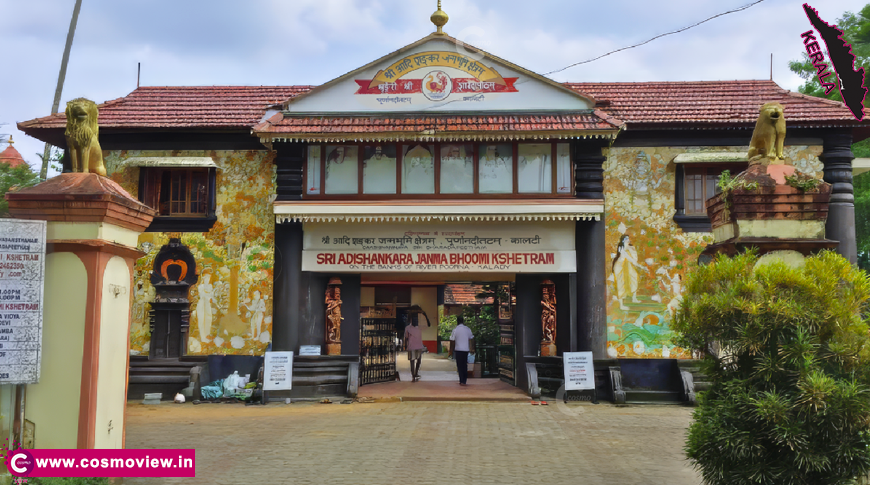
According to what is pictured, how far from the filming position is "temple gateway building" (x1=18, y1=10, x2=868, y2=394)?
50.0 ft

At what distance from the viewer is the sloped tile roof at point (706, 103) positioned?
1525 centimetres

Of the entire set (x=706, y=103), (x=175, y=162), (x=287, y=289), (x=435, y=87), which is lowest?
(x=287, y=289)

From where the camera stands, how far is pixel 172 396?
51.1ft

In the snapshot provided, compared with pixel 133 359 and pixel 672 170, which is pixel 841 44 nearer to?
pixel 672 170

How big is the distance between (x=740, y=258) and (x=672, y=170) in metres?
9.31

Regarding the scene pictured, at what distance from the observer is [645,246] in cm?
1550

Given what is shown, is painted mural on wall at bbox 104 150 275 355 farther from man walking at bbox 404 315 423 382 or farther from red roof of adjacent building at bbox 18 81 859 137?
man walking at bbox 404 315 423 382

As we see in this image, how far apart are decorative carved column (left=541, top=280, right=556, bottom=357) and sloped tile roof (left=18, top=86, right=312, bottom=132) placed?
6.87m

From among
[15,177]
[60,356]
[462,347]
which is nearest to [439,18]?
[462,347]

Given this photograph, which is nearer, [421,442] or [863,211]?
[421,442]

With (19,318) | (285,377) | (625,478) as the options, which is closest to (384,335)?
(285,377)

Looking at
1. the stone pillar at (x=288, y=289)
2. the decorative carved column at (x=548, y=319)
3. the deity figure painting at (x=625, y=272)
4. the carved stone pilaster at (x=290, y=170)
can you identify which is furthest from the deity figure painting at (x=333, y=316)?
the deity figure painting at (x=625, y=272)

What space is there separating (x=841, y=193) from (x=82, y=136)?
1387 cm

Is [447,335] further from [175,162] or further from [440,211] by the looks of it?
[175,162]
